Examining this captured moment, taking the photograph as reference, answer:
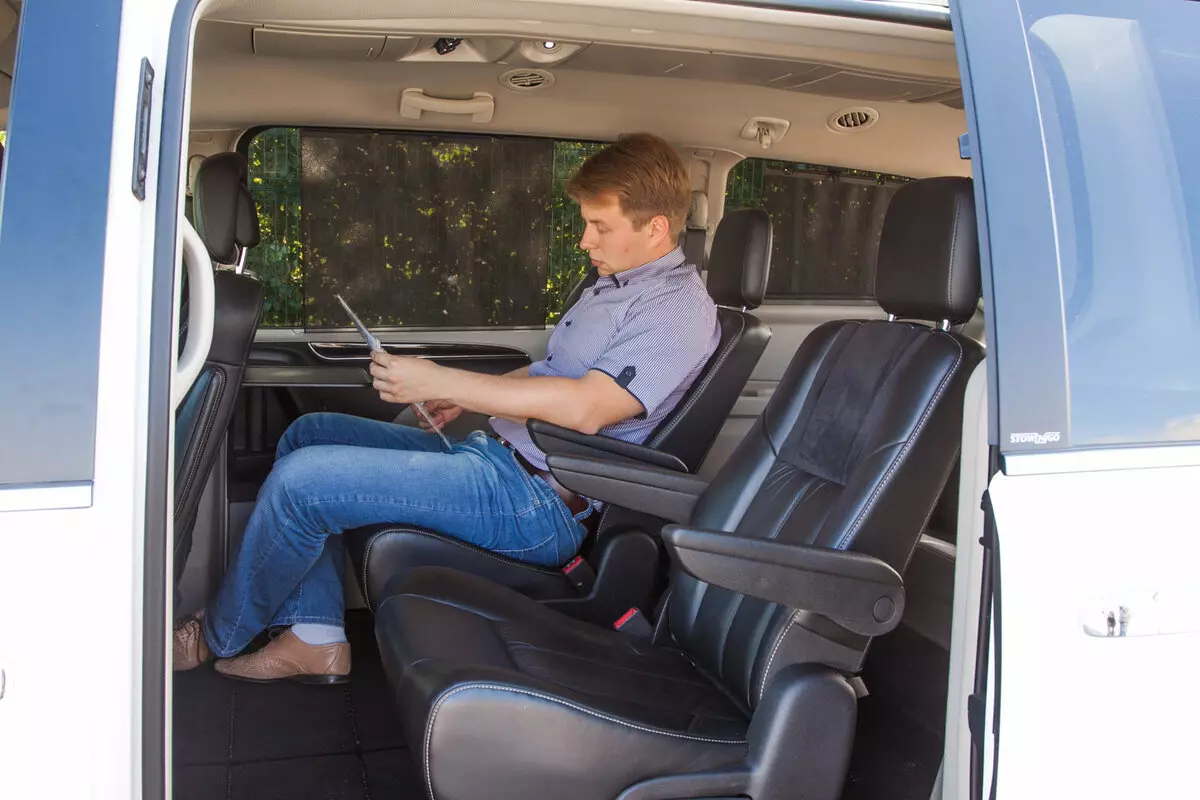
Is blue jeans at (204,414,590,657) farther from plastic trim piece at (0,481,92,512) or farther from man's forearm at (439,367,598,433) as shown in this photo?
plastic trim piece at (0,481,92,512)

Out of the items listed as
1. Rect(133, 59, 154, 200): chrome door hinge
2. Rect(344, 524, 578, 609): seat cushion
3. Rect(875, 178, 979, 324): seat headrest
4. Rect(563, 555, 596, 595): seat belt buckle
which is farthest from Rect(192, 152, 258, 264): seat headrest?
Rect(875, 178, 979, 324): seat headrest

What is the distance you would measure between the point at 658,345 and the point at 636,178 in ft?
1.35

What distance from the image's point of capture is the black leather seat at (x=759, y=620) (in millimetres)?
1502

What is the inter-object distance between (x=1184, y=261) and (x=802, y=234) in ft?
8.56

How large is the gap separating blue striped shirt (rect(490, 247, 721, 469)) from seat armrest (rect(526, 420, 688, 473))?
6 centimetres

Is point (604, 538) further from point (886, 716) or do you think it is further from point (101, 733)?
point (101, 733)

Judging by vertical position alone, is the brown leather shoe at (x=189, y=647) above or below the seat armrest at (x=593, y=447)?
below

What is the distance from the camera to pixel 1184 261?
1.39 m

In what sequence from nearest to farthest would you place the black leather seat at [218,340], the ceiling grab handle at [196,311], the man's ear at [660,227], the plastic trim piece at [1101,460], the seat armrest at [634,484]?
the plastic trim piece at [1101,460] → the ceiling grab handle at [196,311] → the black leather seat at [218,340] → the seat armrest at [634,484] → the man's ear at [660,227]

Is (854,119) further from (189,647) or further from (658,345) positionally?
(189,647)

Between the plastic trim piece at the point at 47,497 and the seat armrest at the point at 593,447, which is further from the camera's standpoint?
the seat armrest at the point at 593,447

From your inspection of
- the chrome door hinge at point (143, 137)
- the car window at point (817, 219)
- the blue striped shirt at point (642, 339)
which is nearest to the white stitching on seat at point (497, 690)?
the chrome door hinge at point (143, 137)

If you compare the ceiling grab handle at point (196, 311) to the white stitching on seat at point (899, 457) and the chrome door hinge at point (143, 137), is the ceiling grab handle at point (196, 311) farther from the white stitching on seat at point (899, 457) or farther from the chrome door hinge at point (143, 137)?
the white stitching on seat at point (899, 457)

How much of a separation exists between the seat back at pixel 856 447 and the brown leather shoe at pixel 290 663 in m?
0.90
